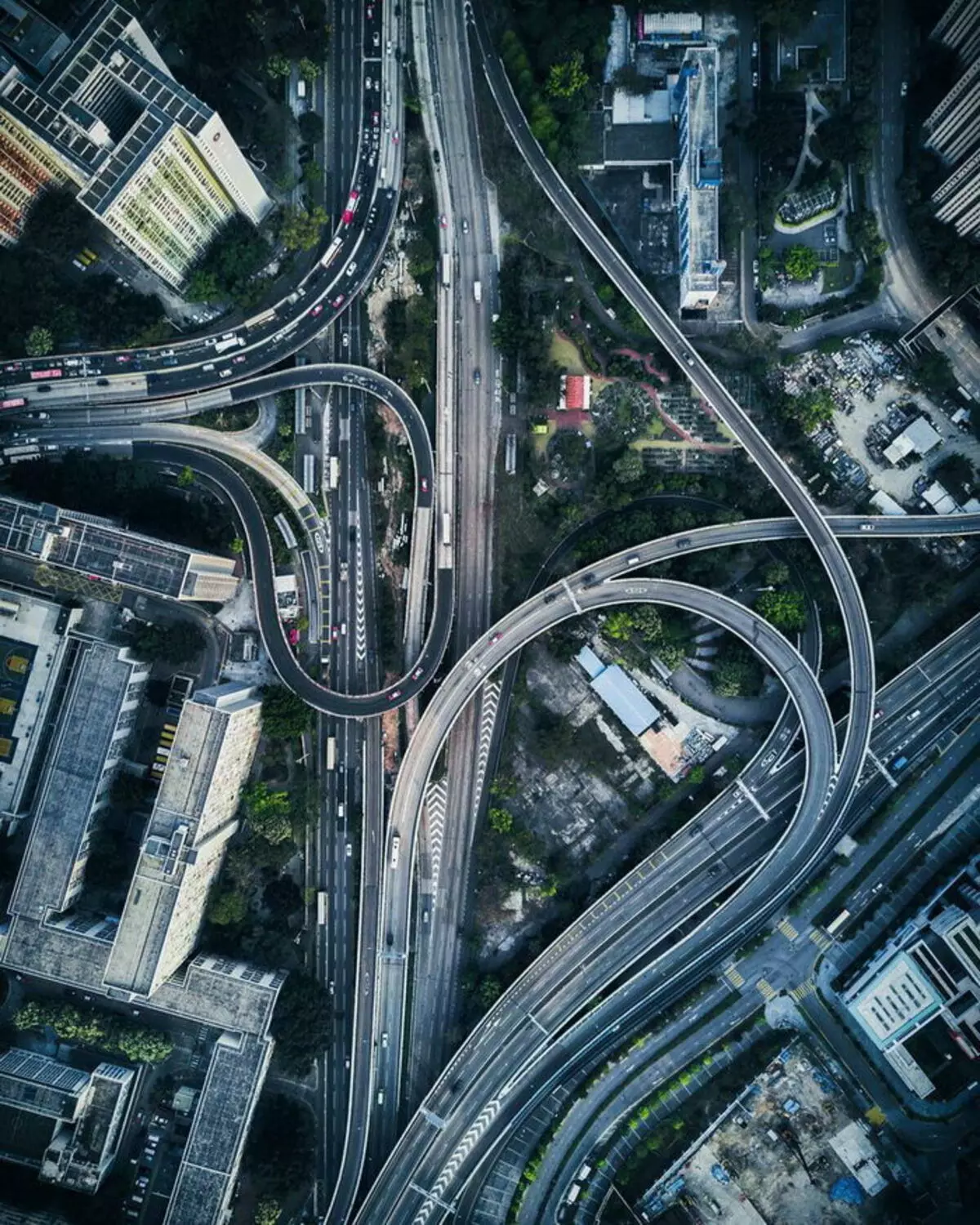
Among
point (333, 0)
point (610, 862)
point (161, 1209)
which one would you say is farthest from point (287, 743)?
point (333, 0)

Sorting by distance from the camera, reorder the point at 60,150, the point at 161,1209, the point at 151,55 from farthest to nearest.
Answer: the point at 161,1209 < the point at 151,55 < the point at 60,150

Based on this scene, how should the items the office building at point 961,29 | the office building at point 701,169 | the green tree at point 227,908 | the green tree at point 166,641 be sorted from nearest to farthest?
1. the office building at point 961,29
2. the office building at point 701,169
3. the green tree at point 227,908
4. the green tree at point 166,641

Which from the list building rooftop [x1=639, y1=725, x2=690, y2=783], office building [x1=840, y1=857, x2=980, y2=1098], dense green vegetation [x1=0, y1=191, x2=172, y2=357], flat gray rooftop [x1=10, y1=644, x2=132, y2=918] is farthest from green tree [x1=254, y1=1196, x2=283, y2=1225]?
dense green vegetation [x1=0, y1=191, x2=172, y2=357]

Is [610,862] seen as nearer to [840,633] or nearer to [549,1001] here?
[549,1001]

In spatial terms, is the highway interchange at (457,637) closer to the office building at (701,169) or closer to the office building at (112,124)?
the office building at (701,169)

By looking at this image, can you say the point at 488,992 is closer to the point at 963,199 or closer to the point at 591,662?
the point at 591,662

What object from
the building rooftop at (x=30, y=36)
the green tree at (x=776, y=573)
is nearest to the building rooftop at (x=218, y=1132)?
the green tree at (x=776, y=573)

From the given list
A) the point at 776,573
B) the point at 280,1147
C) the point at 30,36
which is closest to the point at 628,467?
the point at 776,573
